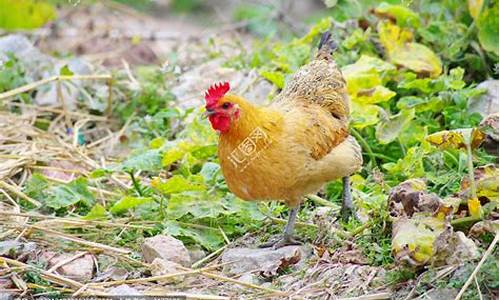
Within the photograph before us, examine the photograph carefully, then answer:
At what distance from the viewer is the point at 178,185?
474cm

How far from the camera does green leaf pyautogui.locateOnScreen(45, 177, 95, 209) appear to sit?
486cm

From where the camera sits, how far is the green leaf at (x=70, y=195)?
4.86 meters

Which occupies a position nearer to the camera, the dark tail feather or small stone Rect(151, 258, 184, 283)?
small stone Rect(151, 258, 184, 283)

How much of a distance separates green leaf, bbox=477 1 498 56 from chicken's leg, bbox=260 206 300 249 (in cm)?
205

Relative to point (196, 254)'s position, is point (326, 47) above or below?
above

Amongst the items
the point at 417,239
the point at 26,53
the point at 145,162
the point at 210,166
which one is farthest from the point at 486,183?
the point at 26,53

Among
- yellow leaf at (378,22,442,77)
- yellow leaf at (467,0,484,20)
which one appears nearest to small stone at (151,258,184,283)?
yellow leaf at (378,22,442,77)

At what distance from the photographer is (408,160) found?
15.6ft

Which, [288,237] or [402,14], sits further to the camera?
[402,14]

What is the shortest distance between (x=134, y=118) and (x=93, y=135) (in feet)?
1.00

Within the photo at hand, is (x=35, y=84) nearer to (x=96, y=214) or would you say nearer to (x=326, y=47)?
(x=96, y=214)

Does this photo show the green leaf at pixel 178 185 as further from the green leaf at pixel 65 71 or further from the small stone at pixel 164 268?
the green leaf at pixel 65 71

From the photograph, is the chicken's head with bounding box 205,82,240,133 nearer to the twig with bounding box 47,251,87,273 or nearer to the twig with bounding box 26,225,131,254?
the twig with bounding box 26,225,131,254

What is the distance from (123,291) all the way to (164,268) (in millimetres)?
265
